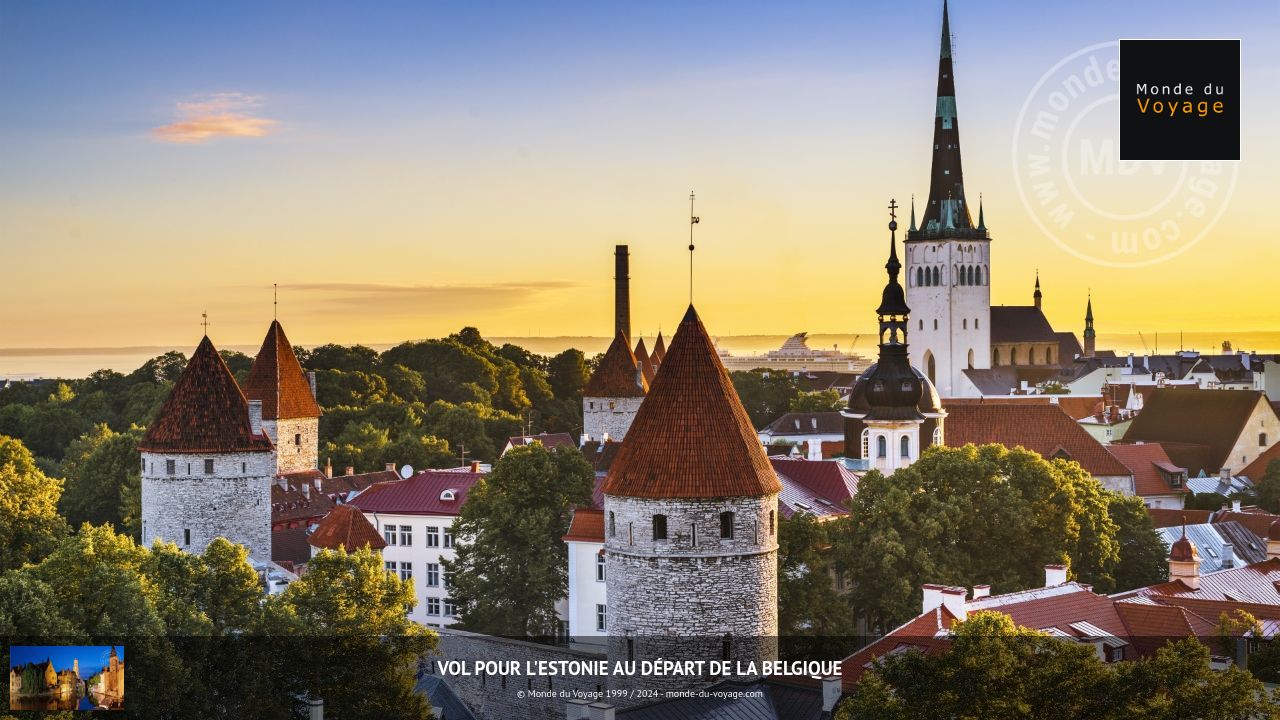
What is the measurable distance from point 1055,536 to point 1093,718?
2089cm

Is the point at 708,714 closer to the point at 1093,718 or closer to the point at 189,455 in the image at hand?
the point at 1093,718

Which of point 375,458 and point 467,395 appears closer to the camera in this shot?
point 375,458

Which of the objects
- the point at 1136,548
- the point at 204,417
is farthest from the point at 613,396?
the point at 204,417

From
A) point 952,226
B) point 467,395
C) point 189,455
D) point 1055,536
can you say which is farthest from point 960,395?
point 189,455

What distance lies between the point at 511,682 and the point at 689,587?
328 inches

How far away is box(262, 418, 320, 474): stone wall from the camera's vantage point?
2514 inches

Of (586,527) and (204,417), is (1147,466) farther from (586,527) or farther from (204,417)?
(204,417)

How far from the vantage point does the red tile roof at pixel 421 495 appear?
53875mm

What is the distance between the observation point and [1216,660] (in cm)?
3159

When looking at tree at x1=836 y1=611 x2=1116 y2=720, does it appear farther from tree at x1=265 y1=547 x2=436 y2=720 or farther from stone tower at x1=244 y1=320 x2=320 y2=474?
stone tower at x1=244 y1=320 x2=320 y2=474

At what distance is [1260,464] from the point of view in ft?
252

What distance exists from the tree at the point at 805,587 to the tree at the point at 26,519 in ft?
57.7

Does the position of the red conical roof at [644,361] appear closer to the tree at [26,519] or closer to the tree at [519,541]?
the tree at [519,541]

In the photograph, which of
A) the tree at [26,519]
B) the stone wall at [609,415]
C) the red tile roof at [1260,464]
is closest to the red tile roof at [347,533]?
the tree at [26,519]
